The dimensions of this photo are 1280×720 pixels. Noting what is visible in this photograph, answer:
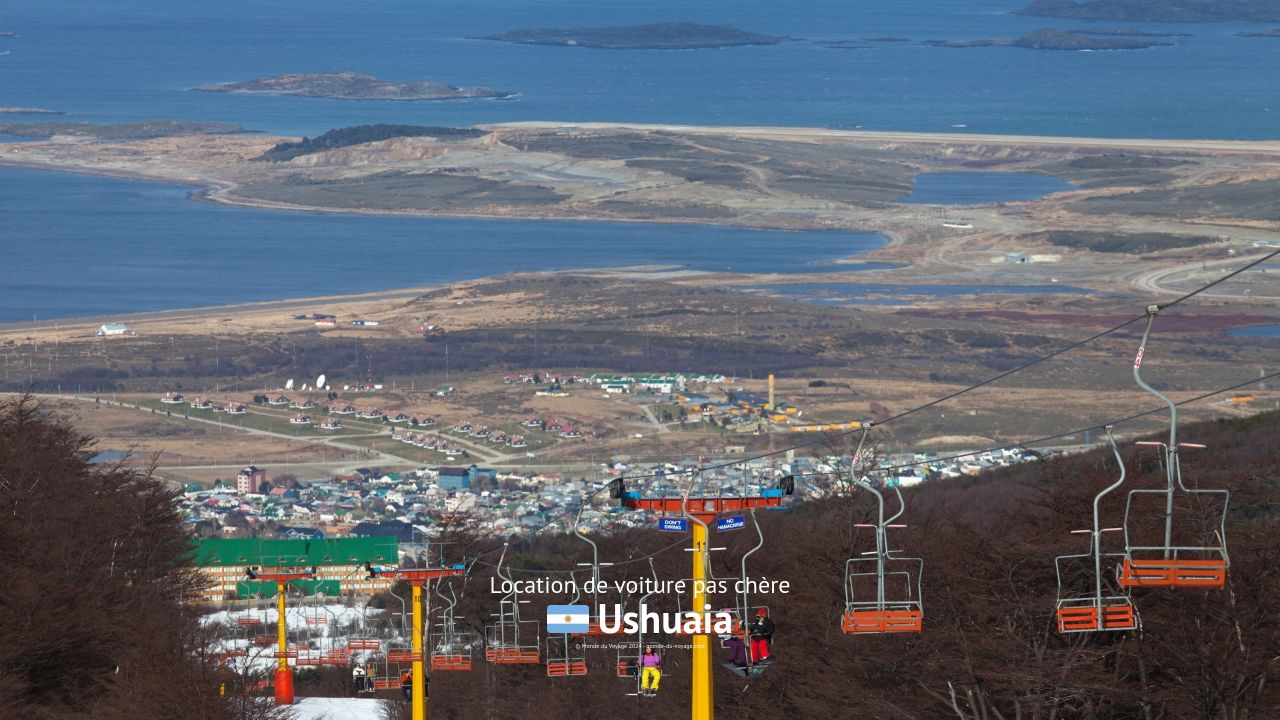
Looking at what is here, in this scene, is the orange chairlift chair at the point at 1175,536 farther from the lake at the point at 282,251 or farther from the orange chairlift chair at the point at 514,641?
the lake at the point at 282,251

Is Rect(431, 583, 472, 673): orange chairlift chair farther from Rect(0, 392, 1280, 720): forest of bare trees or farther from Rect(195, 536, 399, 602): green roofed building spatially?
Rect(195, 536, 399, 602): green roofed building

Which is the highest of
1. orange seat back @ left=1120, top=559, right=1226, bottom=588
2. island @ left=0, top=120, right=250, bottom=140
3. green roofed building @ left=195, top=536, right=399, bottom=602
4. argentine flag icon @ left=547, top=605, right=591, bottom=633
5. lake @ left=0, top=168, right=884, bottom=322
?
orange seat back @ left=1120, top=559, right=1226, bottom=588

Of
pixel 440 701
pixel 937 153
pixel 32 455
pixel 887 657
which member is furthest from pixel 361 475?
pixel 937 153

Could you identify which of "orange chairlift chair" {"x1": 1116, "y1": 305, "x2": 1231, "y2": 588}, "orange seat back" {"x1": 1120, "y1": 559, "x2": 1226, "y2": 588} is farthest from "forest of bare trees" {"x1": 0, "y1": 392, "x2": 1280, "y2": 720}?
"orange seat back" {"x1": 1120, "y1": 559, "x2": 1226, "y2": 588}

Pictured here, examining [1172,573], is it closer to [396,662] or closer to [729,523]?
[729,523]

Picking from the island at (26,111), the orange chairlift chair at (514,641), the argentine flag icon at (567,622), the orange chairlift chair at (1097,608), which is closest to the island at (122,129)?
the island at (26,111)

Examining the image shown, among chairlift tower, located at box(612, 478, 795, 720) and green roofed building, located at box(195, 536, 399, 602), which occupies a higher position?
chairlift tower, located at box(612, 478, 795, 720)
